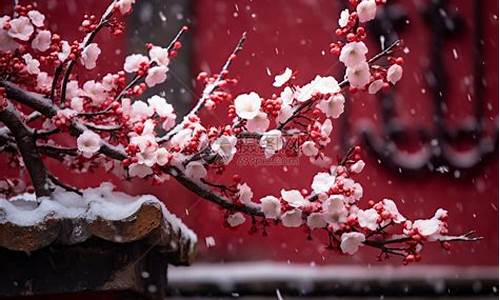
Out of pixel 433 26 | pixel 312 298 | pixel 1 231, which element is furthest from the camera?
pixel 433 26

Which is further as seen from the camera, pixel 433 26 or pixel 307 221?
pixel 433 26

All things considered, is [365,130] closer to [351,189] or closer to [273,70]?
[273,70]

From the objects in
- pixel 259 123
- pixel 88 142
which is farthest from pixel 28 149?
pixel 259 123

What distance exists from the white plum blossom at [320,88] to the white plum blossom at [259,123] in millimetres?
130

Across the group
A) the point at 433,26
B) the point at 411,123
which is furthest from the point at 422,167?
the point at 433,26

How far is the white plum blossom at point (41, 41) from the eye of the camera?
10.5 ft

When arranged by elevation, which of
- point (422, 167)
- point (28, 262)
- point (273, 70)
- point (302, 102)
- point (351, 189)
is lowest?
point (28, 262)

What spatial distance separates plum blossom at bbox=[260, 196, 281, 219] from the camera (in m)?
3.03

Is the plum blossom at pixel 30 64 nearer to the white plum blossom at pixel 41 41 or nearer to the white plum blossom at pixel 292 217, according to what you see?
the white plum blossom at pixel 41 41

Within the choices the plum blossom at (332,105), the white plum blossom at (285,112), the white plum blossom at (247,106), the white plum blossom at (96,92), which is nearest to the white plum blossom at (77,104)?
the white plum blossom at (96,92)

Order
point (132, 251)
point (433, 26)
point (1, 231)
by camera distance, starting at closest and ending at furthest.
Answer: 1. point (1, 231)
2. point (132, 251)
3. point (433, 26)

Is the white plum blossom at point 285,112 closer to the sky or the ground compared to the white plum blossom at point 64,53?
closer to the ground

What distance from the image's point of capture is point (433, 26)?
23.8 ft

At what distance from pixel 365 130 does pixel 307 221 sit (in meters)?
4.06
